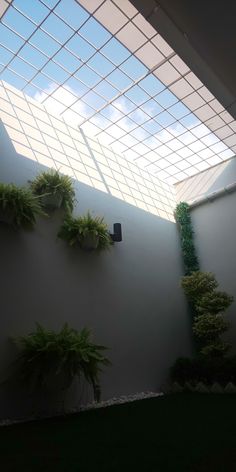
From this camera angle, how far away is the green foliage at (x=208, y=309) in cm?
→ 589

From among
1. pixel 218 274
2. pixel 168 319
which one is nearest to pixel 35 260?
pixel 168 319

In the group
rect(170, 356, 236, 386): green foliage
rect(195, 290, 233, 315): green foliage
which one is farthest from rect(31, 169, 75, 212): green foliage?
rect(170, 356, 236, 386): green foliage

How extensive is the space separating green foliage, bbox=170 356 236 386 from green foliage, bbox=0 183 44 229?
11.8 feet

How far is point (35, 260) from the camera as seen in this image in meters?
4.70

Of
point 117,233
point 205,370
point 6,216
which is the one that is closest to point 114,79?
point 117,233

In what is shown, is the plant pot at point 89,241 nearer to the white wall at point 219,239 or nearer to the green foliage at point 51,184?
the green foliage at point 51,184

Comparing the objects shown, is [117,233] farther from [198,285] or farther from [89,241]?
[198,285]

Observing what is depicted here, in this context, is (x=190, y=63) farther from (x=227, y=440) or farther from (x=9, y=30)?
(x=227, y=440)

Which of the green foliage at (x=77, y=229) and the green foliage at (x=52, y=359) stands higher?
the green foliage at (x=77, y=229)

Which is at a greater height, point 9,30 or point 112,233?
point 9,30

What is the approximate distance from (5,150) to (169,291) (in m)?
4.14

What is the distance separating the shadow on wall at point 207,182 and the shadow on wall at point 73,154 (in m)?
0.75

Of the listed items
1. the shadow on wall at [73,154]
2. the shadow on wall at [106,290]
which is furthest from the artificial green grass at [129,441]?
the shadow on wall at [73,154]

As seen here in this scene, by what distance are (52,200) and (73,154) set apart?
1442mm
